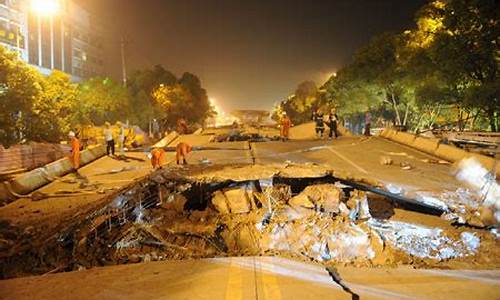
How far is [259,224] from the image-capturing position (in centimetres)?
745

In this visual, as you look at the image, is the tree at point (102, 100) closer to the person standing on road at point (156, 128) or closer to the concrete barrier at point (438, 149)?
the person standing on road at point (156, 128)

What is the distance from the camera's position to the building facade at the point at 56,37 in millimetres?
43656

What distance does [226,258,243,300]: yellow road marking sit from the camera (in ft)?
14.5

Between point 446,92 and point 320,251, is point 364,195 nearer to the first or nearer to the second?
point 320,251

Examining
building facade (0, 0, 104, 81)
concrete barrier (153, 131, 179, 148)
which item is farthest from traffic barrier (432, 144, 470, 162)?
building facade (0, 0, 104, 81)

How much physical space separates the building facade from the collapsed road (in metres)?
36.3

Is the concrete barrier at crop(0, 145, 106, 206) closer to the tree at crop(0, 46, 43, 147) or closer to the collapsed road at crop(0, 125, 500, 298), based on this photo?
the collapsed road at crop(0, 125, 500, 298)

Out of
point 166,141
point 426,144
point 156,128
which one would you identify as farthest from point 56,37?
point 426,144

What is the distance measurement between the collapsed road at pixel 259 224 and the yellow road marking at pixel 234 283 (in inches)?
57.8

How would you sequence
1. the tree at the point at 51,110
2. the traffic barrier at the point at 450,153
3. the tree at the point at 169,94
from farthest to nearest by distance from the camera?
1. the tree at the point at 169,94
2. the tree at the point at 51,110
3. the traffic barrier at the point at 450,153

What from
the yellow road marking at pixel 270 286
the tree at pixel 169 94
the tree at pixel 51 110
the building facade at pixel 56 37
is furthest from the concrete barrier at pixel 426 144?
the building facade at pixel 56 37

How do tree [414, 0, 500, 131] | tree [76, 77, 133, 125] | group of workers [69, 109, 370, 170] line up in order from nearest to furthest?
group of workers [69, 109, 370, 170] < tree [414, 0, 500, 131] < tree [76, 77, 133, 125]

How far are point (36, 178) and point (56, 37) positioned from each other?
172ft

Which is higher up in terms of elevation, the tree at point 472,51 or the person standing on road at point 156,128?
the tree at point 472,51
